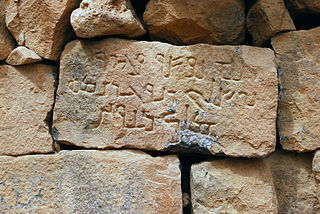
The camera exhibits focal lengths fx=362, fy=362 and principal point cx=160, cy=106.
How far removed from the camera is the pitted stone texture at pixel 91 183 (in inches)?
76.8

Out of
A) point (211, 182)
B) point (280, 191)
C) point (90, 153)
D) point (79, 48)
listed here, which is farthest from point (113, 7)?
point (280, 191)

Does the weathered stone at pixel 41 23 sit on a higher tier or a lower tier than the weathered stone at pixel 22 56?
higher

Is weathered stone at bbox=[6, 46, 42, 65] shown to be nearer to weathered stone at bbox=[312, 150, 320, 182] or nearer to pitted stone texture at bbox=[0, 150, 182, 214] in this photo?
pitted stone texture at bbox=[0, 150, 182, 214]

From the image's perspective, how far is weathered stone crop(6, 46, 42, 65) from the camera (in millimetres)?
2076

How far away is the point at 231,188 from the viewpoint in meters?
1.97

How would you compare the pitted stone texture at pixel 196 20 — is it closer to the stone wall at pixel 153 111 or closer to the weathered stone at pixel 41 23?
the stone wall at pixel 153 111

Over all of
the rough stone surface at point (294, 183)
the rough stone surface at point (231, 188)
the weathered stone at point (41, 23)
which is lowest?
the rough stone surface at point (294, 183)

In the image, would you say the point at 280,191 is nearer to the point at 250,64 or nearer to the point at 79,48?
the point at 250,64

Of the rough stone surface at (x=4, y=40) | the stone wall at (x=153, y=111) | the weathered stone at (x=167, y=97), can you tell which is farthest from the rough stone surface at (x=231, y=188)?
the rough stone surface at (x=4, y=40)

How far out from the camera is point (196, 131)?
78.5 inches

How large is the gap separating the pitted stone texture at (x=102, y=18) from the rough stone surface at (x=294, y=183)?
118cm

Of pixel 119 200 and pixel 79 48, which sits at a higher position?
pixel 79 48

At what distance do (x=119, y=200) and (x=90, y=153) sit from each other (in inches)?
11.9

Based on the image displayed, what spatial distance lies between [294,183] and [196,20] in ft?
3.64
